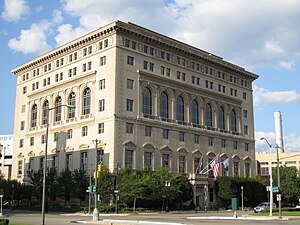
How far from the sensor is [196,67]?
10025 centimetres

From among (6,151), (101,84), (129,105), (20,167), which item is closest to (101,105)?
(101,84)

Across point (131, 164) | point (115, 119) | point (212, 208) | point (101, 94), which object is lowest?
point (212, 208)

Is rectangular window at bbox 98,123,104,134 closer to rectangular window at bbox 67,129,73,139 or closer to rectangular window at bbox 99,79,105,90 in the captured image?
rectangular window at bbox 99,79,105,90

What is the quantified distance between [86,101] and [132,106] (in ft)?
33.0

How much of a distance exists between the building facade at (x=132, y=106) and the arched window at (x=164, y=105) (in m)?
0.20

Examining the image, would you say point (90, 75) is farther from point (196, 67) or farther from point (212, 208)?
point (212, 208)

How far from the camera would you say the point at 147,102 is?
88.2m

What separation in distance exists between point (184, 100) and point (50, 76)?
1145 inches

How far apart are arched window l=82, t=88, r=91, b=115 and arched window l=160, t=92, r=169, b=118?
14095 millimetres

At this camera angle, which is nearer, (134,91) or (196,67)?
(134,91)

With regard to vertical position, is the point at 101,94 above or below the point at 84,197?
above

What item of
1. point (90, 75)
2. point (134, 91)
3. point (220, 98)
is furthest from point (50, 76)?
point (220, 98)

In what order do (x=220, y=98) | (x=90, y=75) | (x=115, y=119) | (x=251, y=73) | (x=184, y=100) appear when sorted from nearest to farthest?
(x=115, y=119) → (x=90, y=75) → (x=184, y=100) → (x=220, y=98) → (x=251, y=73)

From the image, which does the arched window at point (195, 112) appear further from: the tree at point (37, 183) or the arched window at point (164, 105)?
the tree at point (37, 183)
